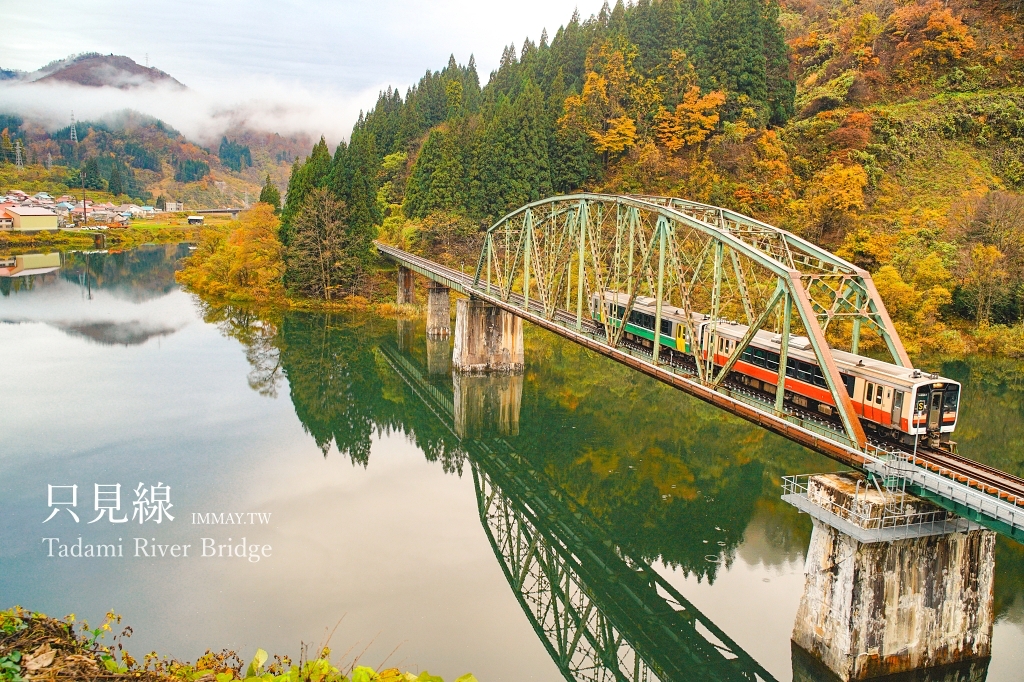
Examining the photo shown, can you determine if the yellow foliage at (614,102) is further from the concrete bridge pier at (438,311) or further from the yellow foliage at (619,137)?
the concrete bridge pier at (438,311)

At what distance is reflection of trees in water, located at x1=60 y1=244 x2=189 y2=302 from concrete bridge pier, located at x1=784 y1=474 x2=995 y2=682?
60.9 m

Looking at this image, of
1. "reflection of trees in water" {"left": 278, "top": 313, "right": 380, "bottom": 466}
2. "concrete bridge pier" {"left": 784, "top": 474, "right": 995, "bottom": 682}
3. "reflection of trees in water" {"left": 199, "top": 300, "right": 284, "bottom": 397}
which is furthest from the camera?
"reflection of trees in water" {"left": 199, "top": 300, "right": 284, "bottom": 397}

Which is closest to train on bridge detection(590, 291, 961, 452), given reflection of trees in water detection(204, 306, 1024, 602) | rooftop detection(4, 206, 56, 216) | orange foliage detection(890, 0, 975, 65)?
reflection of trees in water detection(204, 306, 1024, 602)

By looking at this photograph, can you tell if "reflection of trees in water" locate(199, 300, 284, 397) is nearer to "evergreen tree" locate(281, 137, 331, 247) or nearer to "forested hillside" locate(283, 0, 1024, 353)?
"evergreen tree" locate(281, 137, 331, 247)

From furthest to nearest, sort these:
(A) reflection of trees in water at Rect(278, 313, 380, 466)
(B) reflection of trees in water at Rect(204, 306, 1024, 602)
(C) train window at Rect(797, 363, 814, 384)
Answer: (A) reflection of trees in water at Rect(278, 313, 380, 466) → (B) reflection of trees in water at Rect(204, 306, 1024, 602) → (C) train window at Rect(797, 363, 814, 384)

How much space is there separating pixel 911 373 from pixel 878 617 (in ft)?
20.5

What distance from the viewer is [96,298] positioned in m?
63.4

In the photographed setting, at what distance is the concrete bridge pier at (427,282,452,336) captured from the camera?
50.6 meters

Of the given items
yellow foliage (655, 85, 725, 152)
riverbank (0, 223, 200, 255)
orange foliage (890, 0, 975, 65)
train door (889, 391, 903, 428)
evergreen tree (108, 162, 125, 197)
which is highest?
orange foliage (890, 0, 975, 65)

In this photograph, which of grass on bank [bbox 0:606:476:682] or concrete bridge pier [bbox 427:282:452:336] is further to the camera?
concrete bridge pier [bbox 427:282:452:336]

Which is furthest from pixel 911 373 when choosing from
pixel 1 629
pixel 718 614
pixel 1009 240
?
pixel 1009 240

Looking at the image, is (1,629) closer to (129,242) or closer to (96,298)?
(96,298)

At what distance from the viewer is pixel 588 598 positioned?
65.4 ft

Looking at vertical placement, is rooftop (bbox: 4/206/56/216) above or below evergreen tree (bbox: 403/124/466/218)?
below
